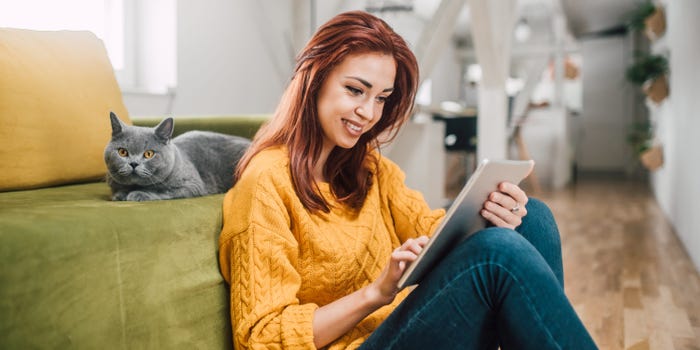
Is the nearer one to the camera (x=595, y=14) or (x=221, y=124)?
(x=221, y=124)

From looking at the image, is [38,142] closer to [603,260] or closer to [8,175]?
[8,175]

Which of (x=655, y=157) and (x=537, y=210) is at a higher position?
(x=537, y=210)

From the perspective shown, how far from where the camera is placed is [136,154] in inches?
43.3

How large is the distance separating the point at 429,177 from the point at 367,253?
2849 millimetres

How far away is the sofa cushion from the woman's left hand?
3.19ft

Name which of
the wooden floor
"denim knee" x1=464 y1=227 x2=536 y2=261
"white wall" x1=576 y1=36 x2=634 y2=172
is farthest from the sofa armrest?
"white wall" x1=576 y1=36 x2=634 y2=172

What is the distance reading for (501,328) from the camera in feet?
2.91

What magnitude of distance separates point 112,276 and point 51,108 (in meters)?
0.68

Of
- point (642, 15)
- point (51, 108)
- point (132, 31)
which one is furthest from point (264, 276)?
point (642, 15)

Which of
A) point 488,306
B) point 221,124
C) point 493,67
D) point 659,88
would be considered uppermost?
point 493,67

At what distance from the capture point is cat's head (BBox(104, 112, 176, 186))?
3.57 feet

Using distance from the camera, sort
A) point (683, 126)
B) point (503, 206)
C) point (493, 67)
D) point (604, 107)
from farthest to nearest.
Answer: point (604, 107), point (493, 67), point (683, 126), point (503, 206)

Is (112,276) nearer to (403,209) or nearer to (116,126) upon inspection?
(116,126)

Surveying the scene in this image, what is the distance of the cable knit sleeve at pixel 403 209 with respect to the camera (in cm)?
125
